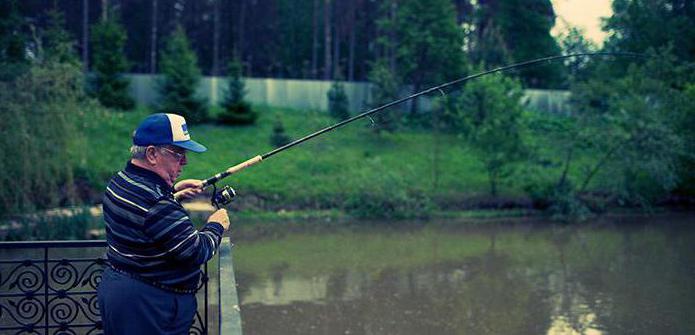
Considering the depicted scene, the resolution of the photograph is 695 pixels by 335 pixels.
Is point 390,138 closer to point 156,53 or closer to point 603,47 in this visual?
point 603,47

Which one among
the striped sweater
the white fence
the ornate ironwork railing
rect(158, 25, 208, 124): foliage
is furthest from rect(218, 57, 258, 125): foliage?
the striped sweater

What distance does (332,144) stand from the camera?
29484 millimetres

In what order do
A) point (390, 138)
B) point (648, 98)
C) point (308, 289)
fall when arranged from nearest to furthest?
1. point (308, 289)
2. point (648, 98)
3. point (390, 138)

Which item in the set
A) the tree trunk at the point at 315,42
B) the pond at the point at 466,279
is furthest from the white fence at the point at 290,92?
the pond at the point at 466,279

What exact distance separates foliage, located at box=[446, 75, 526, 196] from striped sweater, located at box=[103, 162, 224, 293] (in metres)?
23.7

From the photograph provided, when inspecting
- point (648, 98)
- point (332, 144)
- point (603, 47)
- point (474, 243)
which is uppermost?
point (603, 47)

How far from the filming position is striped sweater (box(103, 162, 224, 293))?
11.0 feet

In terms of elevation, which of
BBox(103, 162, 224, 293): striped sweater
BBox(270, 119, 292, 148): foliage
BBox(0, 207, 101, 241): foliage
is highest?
BBox(103, 162, 224, 293): striped sweater

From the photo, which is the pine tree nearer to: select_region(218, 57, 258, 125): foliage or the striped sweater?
select_region(218, 57, 258, 125): foliage

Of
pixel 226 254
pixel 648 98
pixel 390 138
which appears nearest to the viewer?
pixel 226 254

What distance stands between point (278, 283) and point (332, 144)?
51.2 feet

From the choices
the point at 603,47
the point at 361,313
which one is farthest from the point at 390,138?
the point at 361,313

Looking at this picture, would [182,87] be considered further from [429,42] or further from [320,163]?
[429,42]

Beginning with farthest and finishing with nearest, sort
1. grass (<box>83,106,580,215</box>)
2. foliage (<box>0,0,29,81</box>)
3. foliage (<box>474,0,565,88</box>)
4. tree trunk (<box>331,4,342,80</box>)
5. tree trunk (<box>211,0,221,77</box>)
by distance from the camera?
1. tree trunk (<box>331,4,342,80</box>)
2. foliage (<box>474,0,565,88</box>)
3. tree trunk (<box>211,0,221,77</box>)
4. grass (<box>83,106,580,215</box>)
5. foliage (<box>0,0,29,81</box>)
